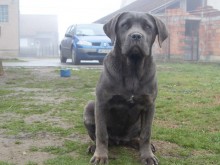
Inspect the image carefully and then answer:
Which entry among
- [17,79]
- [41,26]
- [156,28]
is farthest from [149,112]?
[41,26]

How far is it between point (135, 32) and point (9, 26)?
123 ft

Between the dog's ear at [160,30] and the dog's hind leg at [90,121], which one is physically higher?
the dog's ear at [160,30]

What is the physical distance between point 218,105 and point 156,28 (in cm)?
316

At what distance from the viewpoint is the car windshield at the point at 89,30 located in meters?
15.9

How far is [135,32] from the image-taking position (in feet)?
12.4

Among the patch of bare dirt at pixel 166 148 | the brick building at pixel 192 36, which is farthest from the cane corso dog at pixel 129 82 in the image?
the brick building at pixel 192 36

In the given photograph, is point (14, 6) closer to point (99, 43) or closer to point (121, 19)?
point (99, 43)

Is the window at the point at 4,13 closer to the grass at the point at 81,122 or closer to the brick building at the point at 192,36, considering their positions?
the brick building at the point at 192,36

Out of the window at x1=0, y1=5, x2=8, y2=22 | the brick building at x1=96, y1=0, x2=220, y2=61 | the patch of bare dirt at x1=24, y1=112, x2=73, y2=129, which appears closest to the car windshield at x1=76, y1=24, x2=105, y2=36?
the brick building at x1=96, y1=0, x2=220, y2=61

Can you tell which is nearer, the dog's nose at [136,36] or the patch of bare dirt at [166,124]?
the dog's nose at [136,36]

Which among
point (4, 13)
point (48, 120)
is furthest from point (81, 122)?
point (4, 13)

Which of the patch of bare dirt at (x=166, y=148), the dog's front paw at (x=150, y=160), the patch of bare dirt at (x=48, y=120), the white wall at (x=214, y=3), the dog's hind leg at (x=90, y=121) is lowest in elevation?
the patch of bare dirt at (x=166, y=148)

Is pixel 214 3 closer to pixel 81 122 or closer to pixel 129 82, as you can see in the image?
pixel 81 122

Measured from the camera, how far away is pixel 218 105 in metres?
6.75
